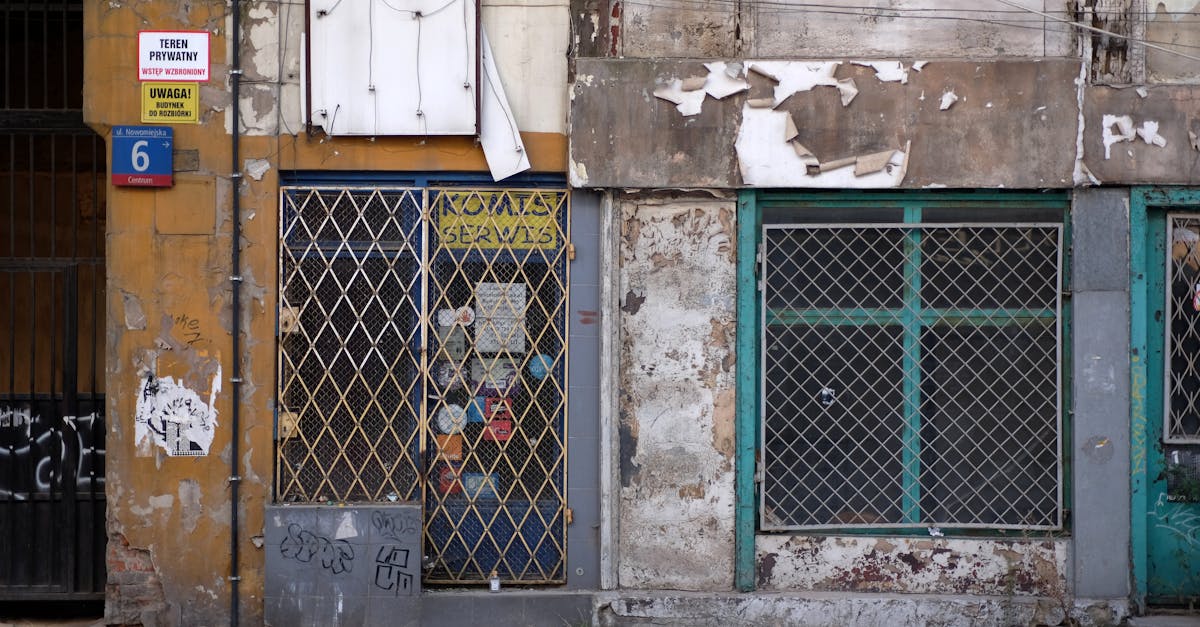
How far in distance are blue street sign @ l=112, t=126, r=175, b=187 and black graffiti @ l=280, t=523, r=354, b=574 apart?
2246mm

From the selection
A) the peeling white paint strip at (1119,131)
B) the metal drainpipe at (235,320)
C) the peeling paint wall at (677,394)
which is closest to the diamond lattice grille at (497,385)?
the peeling paint wall at (677,394)

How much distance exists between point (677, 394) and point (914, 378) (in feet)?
4.83

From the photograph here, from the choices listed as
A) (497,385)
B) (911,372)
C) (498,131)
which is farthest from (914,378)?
(498,131)

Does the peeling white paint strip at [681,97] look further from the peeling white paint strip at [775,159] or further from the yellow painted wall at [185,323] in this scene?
the yellow painted wall at [185,323]

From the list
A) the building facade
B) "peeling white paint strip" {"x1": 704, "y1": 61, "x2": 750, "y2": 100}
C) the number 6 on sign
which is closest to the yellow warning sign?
the building facade

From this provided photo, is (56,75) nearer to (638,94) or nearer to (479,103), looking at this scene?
(479,103)

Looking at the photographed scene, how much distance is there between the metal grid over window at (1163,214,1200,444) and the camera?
6.41 metres

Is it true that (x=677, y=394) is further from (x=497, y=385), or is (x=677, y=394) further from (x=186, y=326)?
(x=186, y=326)

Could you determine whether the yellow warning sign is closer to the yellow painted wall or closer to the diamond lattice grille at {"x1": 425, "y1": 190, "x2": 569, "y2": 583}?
the yellow painted wall

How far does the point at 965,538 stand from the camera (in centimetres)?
638

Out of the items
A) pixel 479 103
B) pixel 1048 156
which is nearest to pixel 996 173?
pixel 1048 156

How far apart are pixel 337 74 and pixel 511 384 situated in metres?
2.15

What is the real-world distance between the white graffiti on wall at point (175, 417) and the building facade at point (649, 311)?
0.01 m

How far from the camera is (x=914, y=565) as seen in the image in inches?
251
